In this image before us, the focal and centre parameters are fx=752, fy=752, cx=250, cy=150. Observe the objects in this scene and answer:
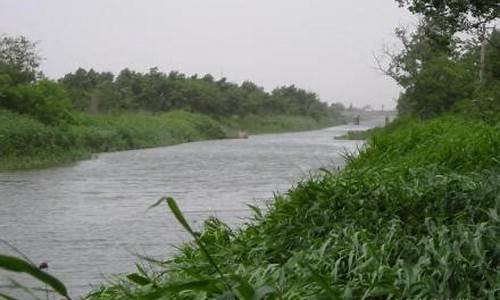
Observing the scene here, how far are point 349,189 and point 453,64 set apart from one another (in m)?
17.5

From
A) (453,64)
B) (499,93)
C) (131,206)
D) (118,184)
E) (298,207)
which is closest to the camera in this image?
(298,207)

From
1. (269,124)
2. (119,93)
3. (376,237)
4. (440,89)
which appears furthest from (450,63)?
(269,124)

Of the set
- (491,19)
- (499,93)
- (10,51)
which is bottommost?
(499,93)

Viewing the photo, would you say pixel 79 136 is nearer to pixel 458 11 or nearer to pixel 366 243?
pixel 458 11

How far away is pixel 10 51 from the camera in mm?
30812

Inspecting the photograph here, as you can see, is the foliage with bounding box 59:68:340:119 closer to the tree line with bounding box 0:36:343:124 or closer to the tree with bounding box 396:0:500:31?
the tree line with bounding box 0:36:343:124

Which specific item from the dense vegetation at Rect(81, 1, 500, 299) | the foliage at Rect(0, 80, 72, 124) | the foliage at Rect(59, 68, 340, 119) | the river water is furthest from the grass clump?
the dense vegetation at Rect(81, 1, 500, 299)

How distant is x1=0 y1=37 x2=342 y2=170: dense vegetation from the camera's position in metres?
21.8

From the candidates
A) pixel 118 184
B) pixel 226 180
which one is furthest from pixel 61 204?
pixel 226 180

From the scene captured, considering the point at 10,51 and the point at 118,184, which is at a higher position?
the point at 10,51

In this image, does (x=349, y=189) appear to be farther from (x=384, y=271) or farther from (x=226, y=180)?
(x=226, y=180)

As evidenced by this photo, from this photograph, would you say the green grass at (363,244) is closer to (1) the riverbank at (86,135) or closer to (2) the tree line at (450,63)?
(2) the tree line at (450,63)

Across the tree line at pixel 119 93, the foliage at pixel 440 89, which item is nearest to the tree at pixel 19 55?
the tree line at pixel 119 93

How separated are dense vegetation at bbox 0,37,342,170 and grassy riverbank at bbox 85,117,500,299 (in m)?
13.2
